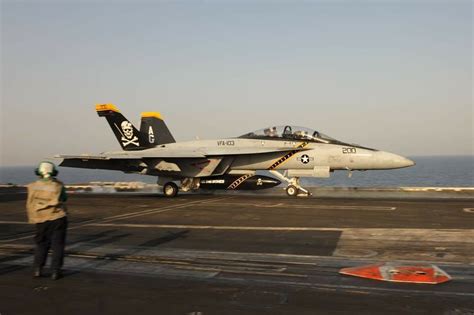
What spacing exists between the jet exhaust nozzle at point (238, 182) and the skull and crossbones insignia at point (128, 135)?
6.44m

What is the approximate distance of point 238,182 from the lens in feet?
77.8

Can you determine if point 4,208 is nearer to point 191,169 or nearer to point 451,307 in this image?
point 191,169

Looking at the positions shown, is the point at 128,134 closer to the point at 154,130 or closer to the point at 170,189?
the point at 154,130

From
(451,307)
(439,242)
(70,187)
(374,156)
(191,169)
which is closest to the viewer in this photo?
(451,307)

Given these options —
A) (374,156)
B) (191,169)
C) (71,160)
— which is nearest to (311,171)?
(374,156)

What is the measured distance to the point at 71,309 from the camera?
575cm

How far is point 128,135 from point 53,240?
2147 cm

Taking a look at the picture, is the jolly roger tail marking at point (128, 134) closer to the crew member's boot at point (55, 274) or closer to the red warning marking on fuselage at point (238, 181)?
the red warning marking on fuselage at point (238, 181)

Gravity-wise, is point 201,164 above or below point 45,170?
below

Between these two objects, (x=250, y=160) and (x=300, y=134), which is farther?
(x=250, y=160)

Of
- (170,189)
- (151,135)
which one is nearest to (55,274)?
(170,189)

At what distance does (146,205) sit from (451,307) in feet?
52.3

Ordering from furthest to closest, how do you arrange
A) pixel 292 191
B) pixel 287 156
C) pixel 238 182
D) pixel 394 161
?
pixel 238 182 < pixel 292 191 < pixel 287 156 < pixel 394 161

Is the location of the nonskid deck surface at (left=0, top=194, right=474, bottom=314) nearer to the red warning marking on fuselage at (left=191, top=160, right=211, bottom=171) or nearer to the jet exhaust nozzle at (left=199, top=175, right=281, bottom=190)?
the jet exhaust nozzle at (left=199, top=175, right=281, bottom=190)
